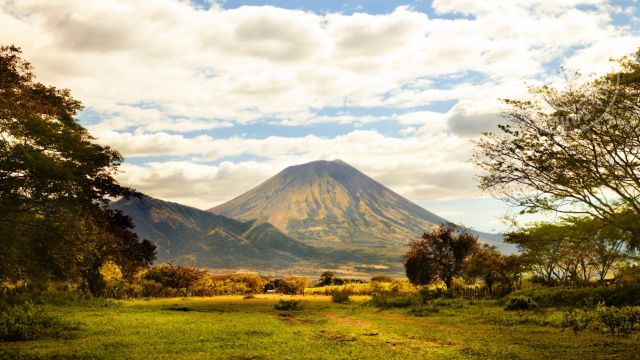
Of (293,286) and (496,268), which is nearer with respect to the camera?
(496,268)

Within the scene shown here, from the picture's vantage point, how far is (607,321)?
20750mm

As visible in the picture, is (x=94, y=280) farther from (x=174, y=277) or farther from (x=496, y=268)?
(x=496, y=268)

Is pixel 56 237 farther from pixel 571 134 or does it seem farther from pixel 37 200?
pixel 571 134

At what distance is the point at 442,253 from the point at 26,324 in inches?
1636

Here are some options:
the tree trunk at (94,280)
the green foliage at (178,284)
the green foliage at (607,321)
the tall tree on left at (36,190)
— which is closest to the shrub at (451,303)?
the green foliage at (607,321)

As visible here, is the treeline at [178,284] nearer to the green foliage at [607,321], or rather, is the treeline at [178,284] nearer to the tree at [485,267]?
the tree at [485,267]

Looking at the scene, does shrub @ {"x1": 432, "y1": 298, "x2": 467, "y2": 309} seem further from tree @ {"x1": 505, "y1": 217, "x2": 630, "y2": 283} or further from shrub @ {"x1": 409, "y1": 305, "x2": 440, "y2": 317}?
tree @ {"x1": 505, "y1": 217, "x2": 630, "y2": 283}

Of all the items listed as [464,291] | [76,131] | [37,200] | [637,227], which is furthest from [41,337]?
[464,291]

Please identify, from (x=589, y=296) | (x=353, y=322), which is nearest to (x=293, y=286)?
(x=353, y=322)

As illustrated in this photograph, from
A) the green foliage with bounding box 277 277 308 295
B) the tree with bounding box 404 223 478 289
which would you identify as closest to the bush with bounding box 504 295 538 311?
the tree with bounding box 404 223 478 289

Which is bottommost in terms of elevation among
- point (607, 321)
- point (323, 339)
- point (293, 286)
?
point (293, 286)

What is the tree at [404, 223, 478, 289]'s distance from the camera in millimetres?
53062

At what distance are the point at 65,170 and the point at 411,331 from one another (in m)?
18.0

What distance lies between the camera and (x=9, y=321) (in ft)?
68.0
